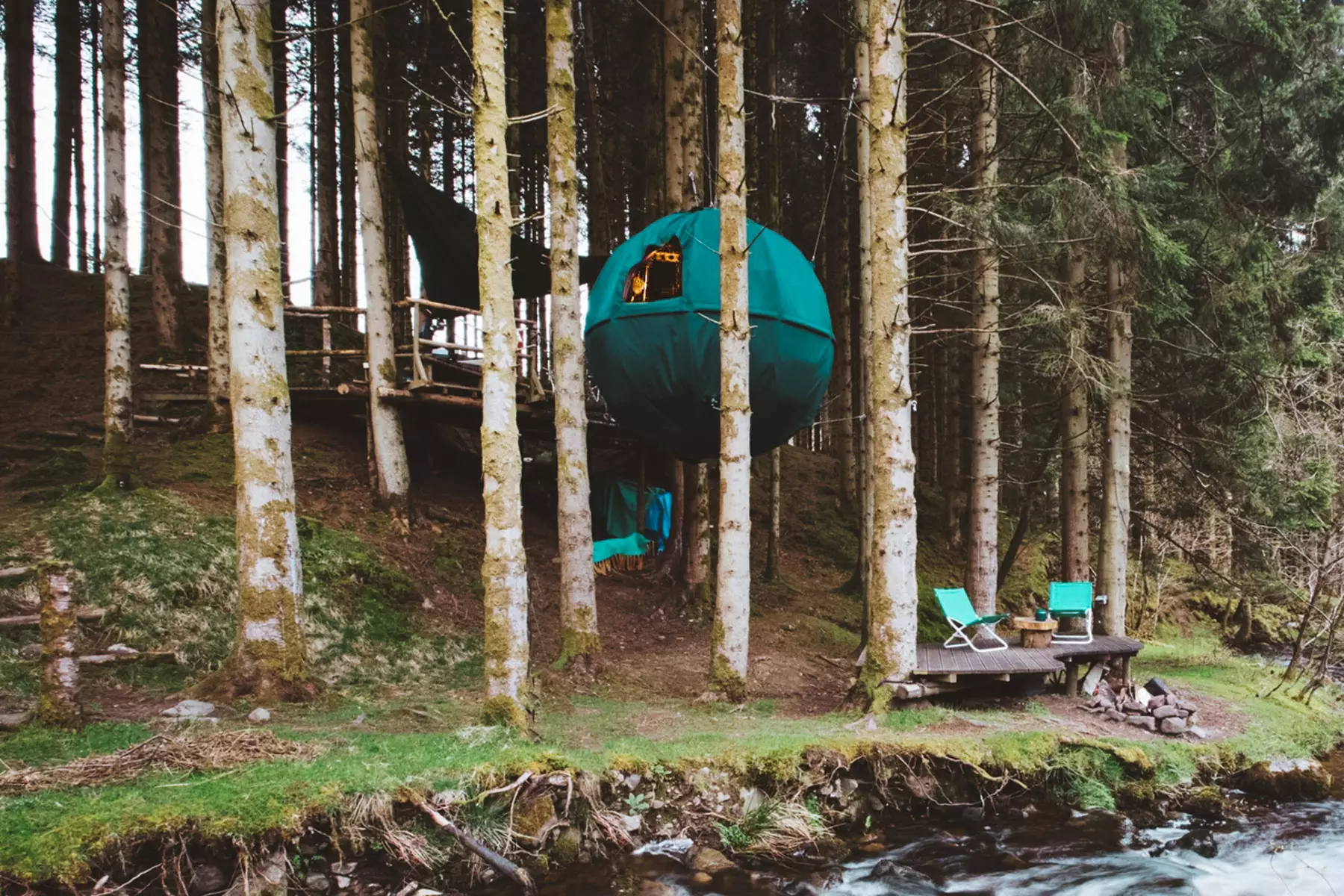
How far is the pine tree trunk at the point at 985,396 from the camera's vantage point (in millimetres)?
9938

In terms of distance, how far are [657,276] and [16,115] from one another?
1526 cm

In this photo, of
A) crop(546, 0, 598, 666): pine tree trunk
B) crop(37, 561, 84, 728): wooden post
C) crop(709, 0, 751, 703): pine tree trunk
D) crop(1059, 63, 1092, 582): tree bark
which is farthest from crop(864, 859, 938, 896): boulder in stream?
crop(1059, 63, 1092, 582): tree bark

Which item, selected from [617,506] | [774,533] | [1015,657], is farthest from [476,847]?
[617,506]

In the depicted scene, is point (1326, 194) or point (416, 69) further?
point (416, 69)

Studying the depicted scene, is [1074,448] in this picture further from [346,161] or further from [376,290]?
[346,161]

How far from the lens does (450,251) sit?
12.4 metres

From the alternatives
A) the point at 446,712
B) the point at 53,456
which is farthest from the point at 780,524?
the point at 53,456

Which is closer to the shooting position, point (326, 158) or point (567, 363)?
point (567, 363)

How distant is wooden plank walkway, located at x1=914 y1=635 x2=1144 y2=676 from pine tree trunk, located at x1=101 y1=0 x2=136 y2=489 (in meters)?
8.96

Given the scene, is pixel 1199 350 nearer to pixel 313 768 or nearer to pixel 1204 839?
pixel 1204 839

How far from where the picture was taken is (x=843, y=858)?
5430 mm

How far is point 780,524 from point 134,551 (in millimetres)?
11210

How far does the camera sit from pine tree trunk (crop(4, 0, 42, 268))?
16.0 meters

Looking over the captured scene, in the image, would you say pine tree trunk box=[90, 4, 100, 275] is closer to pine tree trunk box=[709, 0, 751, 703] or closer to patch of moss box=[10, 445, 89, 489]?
patch of moss box=[10, 445, 89, 489]
